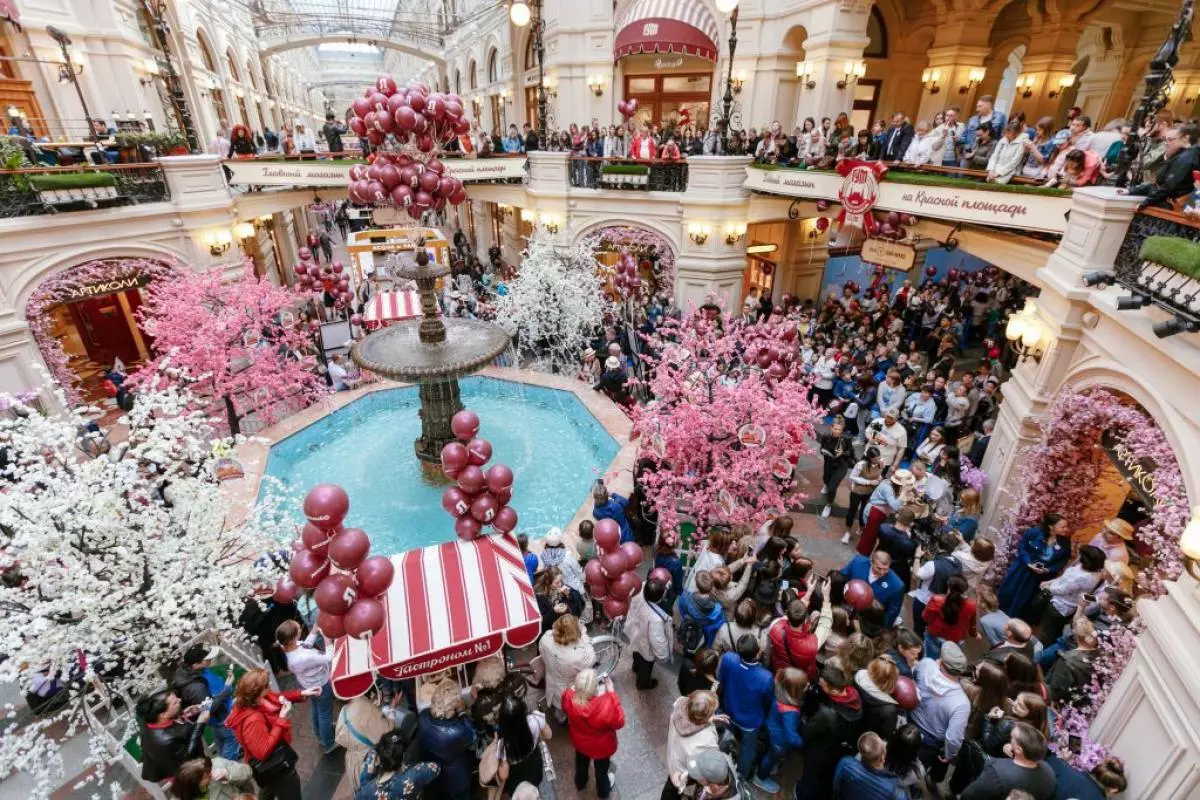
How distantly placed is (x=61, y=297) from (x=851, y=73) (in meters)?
18.7

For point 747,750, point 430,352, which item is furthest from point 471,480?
point 430,352

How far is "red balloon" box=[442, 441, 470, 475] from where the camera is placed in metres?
5.66

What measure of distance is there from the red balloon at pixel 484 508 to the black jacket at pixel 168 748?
2.71 meters

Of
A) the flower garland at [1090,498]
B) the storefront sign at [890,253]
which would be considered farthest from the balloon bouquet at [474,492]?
the storefront sign at [890,253]

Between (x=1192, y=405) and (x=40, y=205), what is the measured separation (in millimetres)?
16673

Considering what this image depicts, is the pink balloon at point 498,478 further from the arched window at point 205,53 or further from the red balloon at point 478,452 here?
the arched window at point 205,53

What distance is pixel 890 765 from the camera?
14.0 feet

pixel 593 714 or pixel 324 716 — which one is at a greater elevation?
pixel 593 714

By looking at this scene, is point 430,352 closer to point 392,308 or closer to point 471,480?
point 392,308

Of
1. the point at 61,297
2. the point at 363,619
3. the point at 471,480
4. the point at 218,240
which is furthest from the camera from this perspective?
the point at 218,240

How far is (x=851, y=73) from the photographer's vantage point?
588 inches

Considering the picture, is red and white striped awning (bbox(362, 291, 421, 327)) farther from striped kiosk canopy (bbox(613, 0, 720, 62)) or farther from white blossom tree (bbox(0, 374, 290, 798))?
striped kiosk canopy (bbox(613, 0, 720, 62))

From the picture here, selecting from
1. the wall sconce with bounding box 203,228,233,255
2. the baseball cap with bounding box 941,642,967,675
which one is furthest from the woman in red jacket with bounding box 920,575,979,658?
the wall sconce with bounding box 203,228,233,255

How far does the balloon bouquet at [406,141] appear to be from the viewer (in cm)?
733
